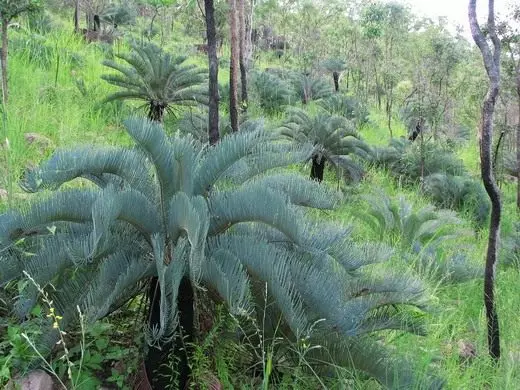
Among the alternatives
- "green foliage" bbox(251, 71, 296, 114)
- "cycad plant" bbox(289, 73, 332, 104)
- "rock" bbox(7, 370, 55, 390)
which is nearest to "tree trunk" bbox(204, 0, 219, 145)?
"rock" bbox(7, 370, 55, 390)

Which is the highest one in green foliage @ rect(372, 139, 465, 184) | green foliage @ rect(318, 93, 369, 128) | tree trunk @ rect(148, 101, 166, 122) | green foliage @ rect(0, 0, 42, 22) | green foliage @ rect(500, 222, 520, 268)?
green foliage @ rect(0, 0, 42, 22)

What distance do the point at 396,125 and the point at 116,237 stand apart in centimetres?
1788

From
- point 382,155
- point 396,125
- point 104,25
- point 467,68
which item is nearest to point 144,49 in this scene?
point 382,155

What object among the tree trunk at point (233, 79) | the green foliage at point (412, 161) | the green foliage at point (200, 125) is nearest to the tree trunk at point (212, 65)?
the tree trunk at point (233, 79)

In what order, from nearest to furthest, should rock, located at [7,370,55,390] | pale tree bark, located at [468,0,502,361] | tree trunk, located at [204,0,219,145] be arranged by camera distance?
rock, located at [7,370,55,390] < pale tree bark, located at [468,0,502,361] < tree trunk, located at [204,0,219,145]

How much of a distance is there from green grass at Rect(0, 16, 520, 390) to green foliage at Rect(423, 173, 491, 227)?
1.10ft

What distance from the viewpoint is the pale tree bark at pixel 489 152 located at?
3838mm

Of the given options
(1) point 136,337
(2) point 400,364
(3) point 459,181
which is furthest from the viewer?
(3) point 459,181

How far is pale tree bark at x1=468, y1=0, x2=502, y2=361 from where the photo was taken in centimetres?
384

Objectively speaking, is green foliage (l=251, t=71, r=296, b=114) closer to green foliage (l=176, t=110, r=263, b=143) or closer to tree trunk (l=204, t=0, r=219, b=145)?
green foliage (l=176, t=110, r=263, b=143)

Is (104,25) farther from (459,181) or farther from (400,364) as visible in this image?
(400,364)

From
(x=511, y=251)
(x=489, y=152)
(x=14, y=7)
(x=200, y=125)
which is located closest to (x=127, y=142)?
(x=200, y=125)

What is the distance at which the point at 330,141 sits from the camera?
8.38 meters

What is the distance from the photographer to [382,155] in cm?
1184
